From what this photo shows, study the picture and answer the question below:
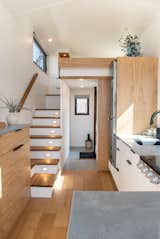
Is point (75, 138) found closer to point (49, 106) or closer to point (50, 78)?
→ point (49, 106)

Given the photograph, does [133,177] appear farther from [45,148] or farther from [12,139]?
[45,148]

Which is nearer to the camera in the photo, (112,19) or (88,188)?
(88,188)

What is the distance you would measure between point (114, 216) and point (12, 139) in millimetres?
1782

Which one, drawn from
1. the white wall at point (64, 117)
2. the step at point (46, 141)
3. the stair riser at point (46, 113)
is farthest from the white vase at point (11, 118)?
the stair riser at point (46, 113)

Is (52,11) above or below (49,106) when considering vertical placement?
above

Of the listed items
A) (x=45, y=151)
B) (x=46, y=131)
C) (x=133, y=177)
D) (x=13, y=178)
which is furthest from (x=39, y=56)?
(x=133, y=177)

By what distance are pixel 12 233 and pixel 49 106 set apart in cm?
462

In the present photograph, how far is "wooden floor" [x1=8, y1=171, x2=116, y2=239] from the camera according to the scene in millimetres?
2193

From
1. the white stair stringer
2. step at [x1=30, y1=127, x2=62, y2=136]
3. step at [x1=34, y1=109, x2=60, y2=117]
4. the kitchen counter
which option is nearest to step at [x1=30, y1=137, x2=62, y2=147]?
step at [x1=30, y1=127, x2=62, y2=136]

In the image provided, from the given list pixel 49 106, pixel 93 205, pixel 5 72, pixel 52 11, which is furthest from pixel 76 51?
pixel 93 205

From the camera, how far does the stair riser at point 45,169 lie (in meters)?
3.63

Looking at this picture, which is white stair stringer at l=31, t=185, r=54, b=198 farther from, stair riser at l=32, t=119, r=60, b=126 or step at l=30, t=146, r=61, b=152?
stair riser at l=32, t=119, r=60, b=126

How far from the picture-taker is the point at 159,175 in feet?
4.01

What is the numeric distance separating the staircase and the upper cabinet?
148cm
